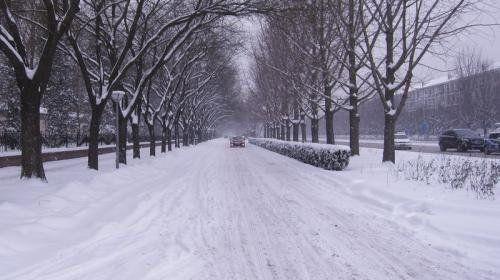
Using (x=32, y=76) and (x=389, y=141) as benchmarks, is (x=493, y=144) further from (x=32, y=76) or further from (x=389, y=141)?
(x=32, y=76)

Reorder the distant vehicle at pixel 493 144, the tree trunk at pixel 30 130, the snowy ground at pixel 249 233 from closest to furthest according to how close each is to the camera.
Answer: the snowy ground at pixel 249 233 < the tree trunk at pixel 30 130 < the distant vehicle at pixel 493 144

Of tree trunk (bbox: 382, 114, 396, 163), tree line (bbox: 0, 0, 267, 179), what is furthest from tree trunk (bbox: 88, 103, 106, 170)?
tree trunk (bbox: 382, 114, 396, 163)

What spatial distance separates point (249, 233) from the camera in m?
7.36

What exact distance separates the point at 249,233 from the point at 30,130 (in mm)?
7414

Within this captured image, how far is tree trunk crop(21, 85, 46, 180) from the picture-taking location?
1157 cm

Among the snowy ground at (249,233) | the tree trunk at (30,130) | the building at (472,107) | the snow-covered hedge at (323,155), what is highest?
the building at (472,107)

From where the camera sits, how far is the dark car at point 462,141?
3028 centimetres

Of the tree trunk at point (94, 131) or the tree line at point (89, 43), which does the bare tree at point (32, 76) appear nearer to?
the tree line at point (89, 43)

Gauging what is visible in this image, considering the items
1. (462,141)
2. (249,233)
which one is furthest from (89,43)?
(462,141)

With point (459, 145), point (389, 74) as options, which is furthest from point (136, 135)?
point (459, 145)

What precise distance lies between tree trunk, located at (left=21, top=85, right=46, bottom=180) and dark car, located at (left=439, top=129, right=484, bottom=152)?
27.6 metres

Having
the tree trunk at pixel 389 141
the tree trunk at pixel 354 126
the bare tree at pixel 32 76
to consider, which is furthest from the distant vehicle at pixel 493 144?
the bare tree at pixel 32 76

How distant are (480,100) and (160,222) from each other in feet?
170

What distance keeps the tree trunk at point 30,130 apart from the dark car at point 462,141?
27588 mm
